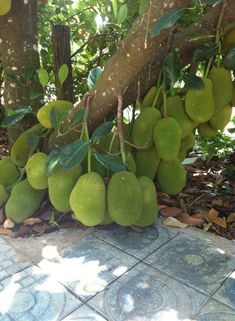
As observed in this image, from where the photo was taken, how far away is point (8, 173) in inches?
58.1

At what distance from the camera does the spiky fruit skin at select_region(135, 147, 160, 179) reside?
53.7 inches

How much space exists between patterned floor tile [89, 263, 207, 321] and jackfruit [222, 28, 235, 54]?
0.81 m

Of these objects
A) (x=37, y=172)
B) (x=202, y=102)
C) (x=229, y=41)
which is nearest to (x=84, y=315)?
(x=37, y=172)

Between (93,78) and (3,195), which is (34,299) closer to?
(3,195)

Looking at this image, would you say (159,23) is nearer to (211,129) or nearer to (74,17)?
(211,129)

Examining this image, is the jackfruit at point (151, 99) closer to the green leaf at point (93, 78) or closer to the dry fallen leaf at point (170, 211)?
the green leaf at point (93, 78)

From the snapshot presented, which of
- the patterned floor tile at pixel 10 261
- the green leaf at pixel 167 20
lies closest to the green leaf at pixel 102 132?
the green leaf at pixel 167 20

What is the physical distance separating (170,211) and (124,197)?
0.42 metres

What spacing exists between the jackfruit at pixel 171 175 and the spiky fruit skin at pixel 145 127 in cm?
15

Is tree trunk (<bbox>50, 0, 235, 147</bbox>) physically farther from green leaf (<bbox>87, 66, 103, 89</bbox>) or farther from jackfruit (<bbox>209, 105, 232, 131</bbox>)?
jackfruit (<bbox>209, 105, 232, 131</bbox>)

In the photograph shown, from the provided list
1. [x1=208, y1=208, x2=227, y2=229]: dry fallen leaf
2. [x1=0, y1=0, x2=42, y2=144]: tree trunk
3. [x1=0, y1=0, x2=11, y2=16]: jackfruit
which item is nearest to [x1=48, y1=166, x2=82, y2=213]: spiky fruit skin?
[x1=0, y1=0, x2=42, y2=144]: tree trunk

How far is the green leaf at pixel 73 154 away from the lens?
111cm

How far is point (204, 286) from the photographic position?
1.02 metres

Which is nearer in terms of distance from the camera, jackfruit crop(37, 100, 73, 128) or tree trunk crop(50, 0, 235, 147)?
tree trunk crop(50, 0, 235, 147)
